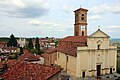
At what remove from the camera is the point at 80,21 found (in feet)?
141

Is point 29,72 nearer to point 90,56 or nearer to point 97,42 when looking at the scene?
point 90,56

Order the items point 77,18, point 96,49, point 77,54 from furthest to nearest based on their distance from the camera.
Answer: point 77,18
point 96,49
point 77,54

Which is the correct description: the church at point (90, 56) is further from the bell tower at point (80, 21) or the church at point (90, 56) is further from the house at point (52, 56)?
the bell tower at point (80, 21)

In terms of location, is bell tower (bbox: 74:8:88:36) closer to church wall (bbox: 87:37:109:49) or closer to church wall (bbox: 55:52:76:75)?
church wall (bbox: 55:52:76:75)

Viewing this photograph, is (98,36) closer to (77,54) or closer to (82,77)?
(77,54)

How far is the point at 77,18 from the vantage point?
142 ft

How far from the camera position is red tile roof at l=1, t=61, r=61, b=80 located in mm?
16384

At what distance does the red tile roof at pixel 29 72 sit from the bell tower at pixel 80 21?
26.5 meters

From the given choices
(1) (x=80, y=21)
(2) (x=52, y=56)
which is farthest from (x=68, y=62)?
(1) (x=80, y=21)

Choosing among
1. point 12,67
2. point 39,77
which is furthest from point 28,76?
point 12,67

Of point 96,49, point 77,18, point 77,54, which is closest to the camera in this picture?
point 77,54

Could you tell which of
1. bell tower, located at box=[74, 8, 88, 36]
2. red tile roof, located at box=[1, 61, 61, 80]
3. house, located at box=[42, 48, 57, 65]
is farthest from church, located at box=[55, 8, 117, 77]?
red tile roof, located at box=[1, 61, 61, 80]

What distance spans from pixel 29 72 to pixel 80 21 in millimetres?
28141

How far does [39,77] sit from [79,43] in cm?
2135
